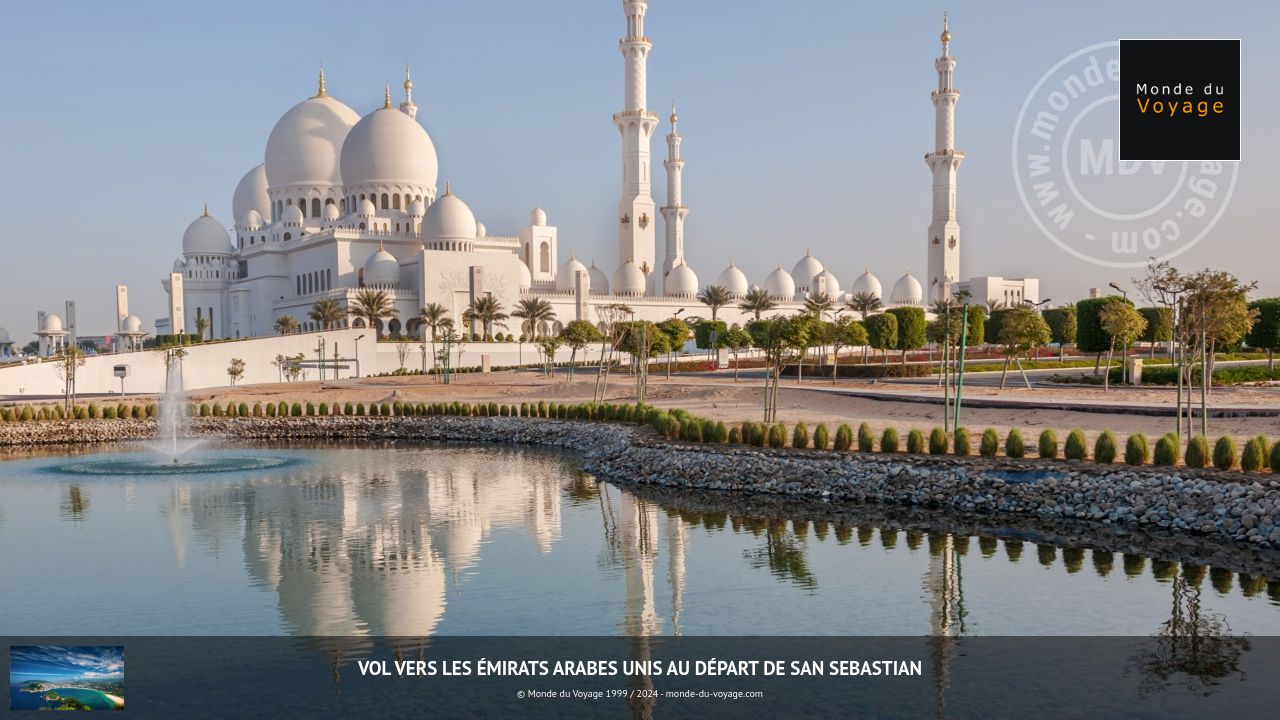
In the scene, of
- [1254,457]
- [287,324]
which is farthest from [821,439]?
[287,324]

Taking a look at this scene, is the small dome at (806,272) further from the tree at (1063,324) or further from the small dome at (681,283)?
the tree at (1063,324)

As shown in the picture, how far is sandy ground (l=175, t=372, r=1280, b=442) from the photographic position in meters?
25.5

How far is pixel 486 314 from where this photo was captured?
67.9 meters

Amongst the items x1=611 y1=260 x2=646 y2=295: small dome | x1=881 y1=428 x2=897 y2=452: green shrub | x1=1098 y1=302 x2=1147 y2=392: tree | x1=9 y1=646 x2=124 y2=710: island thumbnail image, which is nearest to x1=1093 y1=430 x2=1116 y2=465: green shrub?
x1=881 y1=428 x2=897 y2=452: green shrub

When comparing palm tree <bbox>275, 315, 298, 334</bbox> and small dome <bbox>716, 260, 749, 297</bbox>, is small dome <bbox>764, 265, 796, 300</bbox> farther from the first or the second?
palm tree <bbox>275, 315, 298, 334</bbox>

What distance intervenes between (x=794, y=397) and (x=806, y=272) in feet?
233

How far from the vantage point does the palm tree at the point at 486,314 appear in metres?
68.1

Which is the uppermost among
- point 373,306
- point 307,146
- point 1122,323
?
point 307,146

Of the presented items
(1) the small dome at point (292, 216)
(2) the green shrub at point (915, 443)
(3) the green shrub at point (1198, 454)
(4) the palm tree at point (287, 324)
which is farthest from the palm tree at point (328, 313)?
(3) the green shrub at point (1198, 454)

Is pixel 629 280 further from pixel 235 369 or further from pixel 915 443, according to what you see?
pixel 915 443

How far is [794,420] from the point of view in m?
29.9

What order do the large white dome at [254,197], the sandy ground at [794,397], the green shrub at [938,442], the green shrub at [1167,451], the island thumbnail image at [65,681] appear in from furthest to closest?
the large white dome at [254,197] → the sandy ground at [794,397] → the green shrub at [938,442] → the green shrub at [1167,451] → the island thumbnail image at [65,681]

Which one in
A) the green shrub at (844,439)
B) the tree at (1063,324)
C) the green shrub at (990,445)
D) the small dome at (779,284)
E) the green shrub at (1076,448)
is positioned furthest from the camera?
the small dome at (779,284)

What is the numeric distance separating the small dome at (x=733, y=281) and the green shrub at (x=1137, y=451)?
2957 inches
